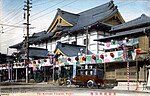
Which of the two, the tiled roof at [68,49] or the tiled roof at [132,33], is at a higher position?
the tiled roof at [132,33]

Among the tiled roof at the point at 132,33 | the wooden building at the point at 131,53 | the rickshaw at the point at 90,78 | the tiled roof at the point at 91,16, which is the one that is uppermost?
the tiled roof at the point at 91,16

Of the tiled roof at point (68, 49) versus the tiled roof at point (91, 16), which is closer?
the tiled roof at point (68, 49)

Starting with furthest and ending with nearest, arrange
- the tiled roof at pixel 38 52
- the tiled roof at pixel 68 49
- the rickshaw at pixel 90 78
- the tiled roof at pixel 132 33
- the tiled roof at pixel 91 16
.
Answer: the tiled roof at pixel 38 52
the tiled roof at pixel 91 16
the tiled roof at pixel 68 49
the tiled roof at pixel 132 33
the rickshaw at pixel 90 78

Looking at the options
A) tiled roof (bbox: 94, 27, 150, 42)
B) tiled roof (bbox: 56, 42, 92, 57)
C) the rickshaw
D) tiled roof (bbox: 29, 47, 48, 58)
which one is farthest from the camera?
tiled roof (bbox: 29, 47, 48, 58)

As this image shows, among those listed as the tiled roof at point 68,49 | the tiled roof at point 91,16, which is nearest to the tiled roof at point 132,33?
the tiled roof at point 91,16

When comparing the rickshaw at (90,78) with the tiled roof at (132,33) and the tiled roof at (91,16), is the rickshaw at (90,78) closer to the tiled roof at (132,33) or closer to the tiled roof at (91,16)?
the tiled roof at (132,33)

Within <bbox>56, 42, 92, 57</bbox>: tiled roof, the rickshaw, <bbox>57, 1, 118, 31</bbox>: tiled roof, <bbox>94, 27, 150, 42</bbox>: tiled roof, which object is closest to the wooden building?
<bbox>94, 27, 150, 42</bbox>: tiled roof

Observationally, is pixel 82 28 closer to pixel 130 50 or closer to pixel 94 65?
pixel 94 65

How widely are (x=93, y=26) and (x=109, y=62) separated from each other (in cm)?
571

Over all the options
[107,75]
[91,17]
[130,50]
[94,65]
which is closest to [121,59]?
[130,50]

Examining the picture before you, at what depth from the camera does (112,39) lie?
18.3 metres

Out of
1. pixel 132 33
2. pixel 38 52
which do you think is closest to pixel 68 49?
pixel 38 52

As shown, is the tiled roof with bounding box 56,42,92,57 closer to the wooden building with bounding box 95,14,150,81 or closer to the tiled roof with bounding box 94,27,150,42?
the tiled roof with bounding box 94,27,150,42

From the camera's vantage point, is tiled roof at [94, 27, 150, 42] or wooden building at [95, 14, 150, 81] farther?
tiled roof at [94, 27, 150, 42]
